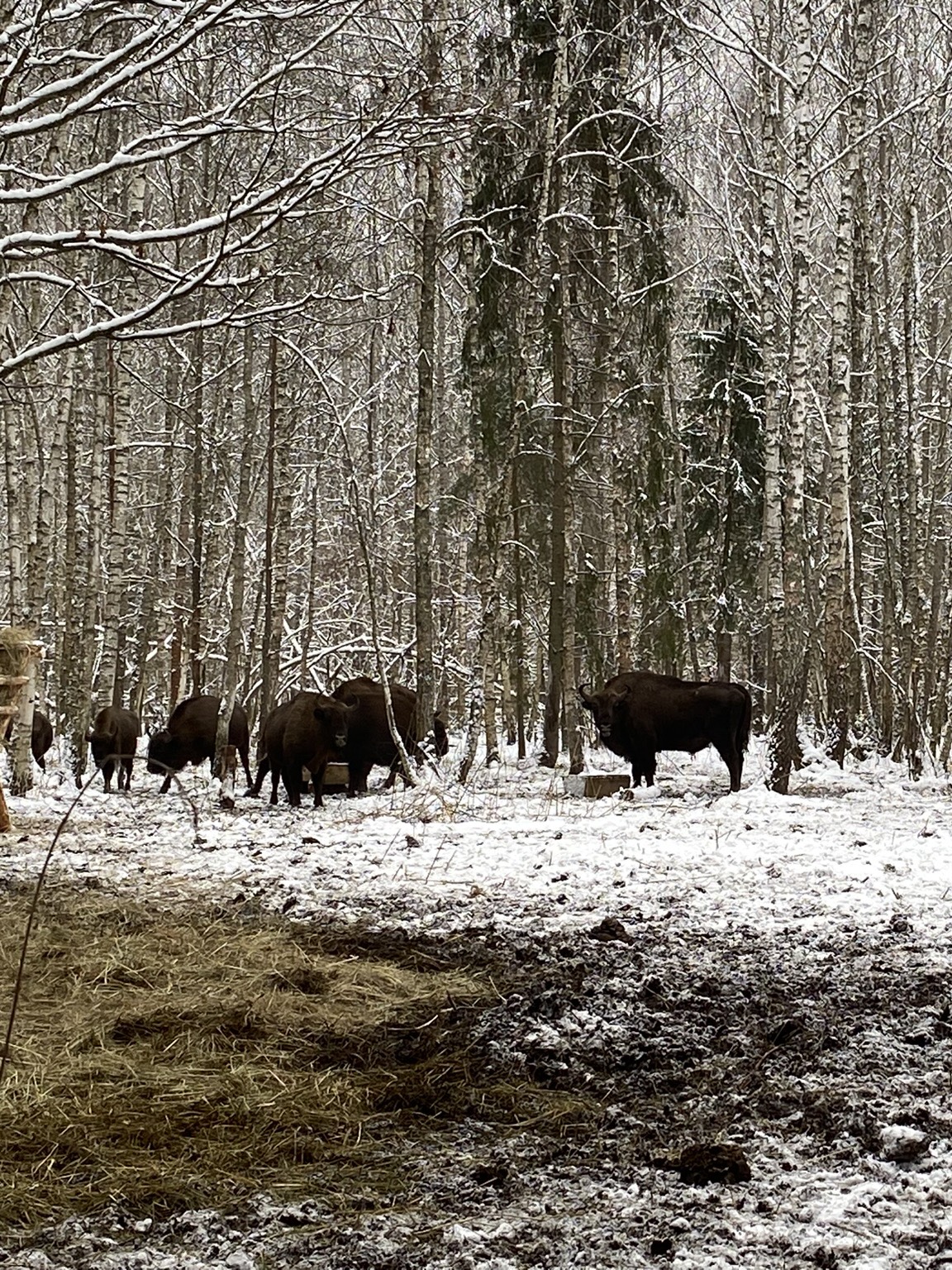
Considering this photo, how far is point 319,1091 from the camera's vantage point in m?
4.20

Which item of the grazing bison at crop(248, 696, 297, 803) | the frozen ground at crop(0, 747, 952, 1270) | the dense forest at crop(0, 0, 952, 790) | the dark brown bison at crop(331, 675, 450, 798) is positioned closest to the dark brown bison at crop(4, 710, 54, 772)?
the dense forest at crop(0, 0, 952, 790)

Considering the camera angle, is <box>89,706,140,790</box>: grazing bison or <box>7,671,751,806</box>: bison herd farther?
<box>89,706,140,790</box>: grazing bison

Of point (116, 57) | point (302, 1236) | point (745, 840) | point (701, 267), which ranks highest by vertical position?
point (701, 267)

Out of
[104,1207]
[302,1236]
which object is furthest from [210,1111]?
[302,1236]

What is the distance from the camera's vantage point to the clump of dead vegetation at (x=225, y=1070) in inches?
139

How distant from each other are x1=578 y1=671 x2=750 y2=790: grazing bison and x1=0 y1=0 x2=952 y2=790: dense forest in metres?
0.81

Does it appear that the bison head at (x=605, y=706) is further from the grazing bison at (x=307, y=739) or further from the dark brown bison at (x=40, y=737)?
the dark brown bison at (x=40, y=737)

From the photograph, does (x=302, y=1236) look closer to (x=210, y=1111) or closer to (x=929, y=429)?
(x=210, y=1111)

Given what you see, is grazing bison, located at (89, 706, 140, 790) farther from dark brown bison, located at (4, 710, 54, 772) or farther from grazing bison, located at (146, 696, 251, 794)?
dark brown bison, located at (4, 710, 54, 772)

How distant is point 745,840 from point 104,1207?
648 cm

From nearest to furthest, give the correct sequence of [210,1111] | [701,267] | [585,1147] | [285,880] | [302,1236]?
[302,1236]
[585,1147]
[210,1111]
[285,880]
[701,267]

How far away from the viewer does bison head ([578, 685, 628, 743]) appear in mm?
14734

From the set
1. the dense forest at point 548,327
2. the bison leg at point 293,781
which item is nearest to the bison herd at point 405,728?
the bison leg at point 293,781

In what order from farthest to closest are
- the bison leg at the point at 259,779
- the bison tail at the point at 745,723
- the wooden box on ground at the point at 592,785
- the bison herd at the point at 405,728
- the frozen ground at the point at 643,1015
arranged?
1. the bison tail at the point at 745,723
2. the bison herd at the point at 405,728
3. the bison leg at the point at 259,779
4. the wooden box on ground at the point at 592,785
5. the frozen ground at the point at 643,1015
